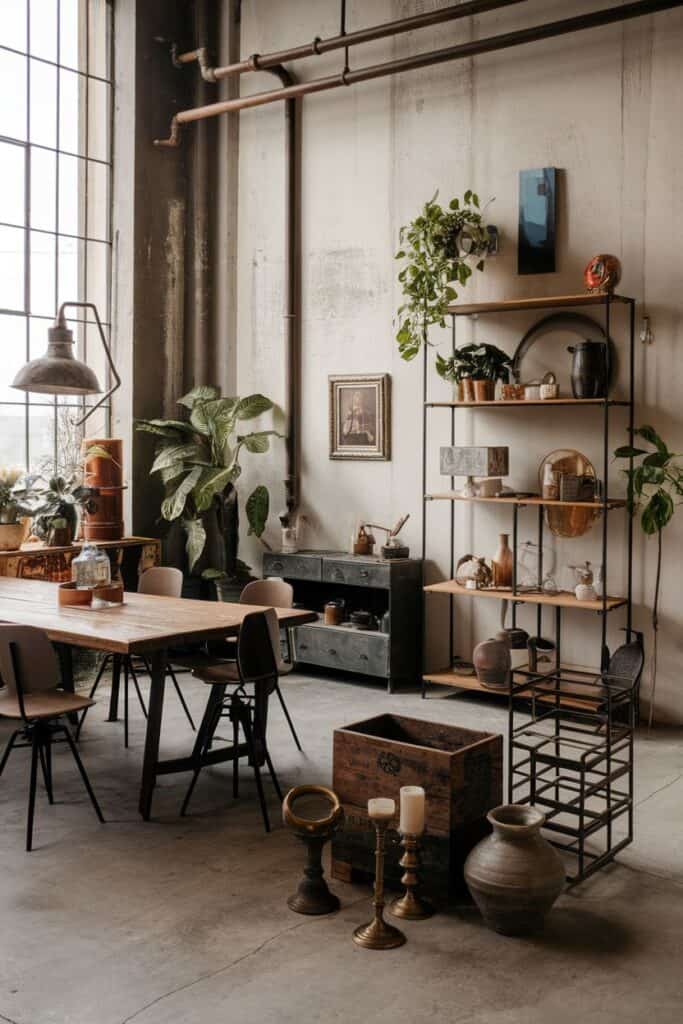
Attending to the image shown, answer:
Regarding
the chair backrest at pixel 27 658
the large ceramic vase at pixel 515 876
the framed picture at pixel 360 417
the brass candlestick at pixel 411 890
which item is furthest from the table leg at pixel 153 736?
the framed picture at pixel 360 417

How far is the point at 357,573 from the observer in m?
7.06

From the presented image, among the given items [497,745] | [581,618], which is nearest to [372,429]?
[581,618]

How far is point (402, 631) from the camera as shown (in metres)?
6.98

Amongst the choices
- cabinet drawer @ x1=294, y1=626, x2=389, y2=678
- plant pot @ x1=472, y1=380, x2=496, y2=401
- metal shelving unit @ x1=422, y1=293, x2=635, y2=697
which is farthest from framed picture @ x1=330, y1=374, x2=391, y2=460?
cabinet drawer @ x1=294, y1=626, x2=389, y2=678

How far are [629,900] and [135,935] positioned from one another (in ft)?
5.48

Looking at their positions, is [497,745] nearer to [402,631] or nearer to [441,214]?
[402,631]

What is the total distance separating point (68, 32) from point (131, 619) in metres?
5.03

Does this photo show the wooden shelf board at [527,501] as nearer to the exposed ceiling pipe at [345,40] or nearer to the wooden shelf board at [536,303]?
the wooden shelf board at [536,303]

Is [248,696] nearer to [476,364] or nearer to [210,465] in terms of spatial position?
[476,364]

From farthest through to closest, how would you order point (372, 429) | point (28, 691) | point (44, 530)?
point (372, 429), point (44, 530), point (28, 691)

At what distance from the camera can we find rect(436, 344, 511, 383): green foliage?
657cm

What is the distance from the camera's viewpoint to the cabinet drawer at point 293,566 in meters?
7.28

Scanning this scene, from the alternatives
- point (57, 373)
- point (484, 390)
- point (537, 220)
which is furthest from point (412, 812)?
point (537, 220)

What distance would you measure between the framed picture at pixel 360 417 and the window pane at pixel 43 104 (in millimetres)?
2674
